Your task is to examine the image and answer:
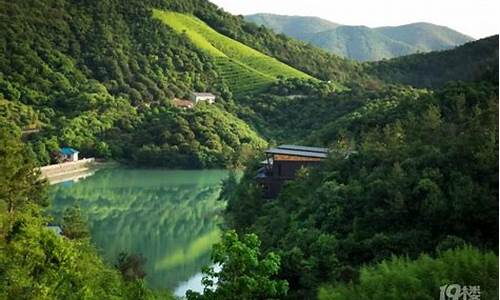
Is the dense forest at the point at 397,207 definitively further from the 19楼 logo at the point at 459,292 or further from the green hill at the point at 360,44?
the green hill at the point at 360,44

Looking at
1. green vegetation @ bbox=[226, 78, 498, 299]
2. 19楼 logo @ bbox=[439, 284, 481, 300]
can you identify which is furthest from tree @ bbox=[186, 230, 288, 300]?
19楼 logo @ bbox=[439, 284, 481, 300]

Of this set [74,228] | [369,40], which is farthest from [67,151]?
[369,40]

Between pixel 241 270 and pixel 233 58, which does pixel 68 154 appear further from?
pixel 241 270

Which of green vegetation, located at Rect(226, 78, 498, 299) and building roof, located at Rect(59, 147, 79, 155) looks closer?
green vegetation, located at Rect(226, 78, 498, 299)

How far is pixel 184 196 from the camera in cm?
2639

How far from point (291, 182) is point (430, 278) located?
371 inches

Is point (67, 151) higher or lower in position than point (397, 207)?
lower

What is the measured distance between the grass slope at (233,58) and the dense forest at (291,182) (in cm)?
436

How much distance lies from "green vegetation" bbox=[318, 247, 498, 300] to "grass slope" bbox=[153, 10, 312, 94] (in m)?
41.9

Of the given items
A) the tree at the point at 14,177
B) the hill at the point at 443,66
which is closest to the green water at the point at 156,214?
the tree at the point at 14,177

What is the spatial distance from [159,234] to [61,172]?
1235 centimetres

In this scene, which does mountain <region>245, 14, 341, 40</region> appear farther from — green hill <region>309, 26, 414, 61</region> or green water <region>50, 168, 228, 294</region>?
green water <region>50, 168, 228, 294</region>

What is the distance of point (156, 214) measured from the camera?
22734 millimetres

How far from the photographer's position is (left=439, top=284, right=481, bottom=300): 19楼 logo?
452 centimetres
